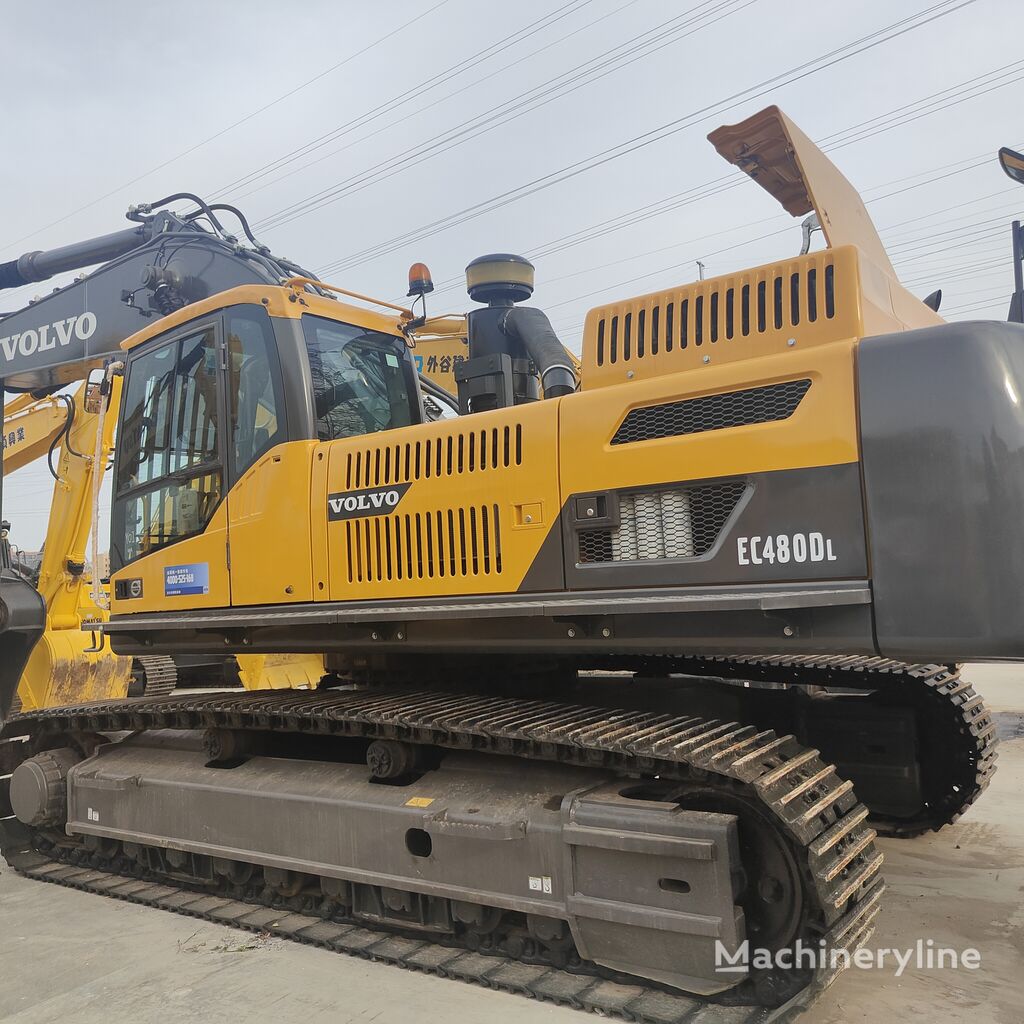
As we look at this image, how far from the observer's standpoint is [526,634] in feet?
12.4

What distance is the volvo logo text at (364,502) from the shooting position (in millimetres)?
4137

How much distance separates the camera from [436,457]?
4.05m

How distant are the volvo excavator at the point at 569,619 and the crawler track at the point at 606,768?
0.02 m

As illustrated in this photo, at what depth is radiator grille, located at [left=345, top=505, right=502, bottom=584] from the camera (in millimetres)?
3854

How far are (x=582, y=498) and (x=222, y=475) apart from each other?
2087mm

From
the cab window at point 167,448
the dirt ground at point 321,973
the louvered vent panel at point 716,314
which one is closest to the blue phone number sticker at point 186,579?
the cab window at point 167,448

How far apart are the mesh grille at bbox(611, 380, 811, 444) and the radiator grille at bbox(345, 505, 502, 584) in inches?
26.6

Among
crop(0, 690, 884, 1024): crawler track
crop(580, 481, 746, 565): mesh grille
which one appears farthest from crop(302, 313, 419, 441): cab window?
crop(580, 481, 746, 565): mesh grille

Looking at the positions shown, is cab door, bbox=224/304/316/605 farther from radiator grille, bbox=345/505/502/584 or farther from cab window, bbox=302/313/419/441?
radiator grille, bbox=345/505/502/584

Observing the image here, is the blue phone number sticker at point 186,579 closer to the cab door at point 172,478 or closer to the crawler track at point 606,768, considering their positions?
the cab door at point 172,478

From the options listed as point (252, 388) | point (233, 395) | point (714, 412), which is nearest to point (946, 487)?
point (714, 412)

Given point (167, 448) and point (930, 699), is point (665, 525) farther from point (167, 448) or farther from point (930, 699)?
point (167, 448)

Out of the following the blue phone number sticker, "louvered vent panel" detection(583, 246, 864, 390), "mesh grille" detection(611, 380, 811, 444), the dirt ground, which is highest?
"louvered vent panel" detection(583, 246, 864, 390)

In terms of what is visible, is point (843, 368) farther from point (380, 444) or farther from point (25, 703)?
point (25, 703)
